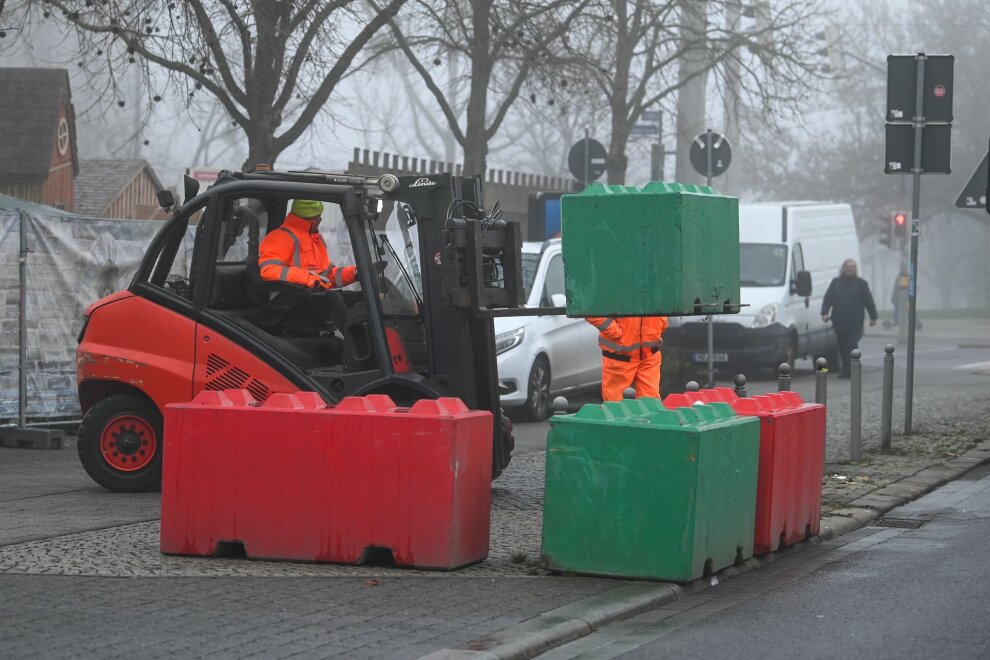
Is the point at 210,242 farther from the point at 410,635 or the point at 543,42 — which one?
the point at 543,42

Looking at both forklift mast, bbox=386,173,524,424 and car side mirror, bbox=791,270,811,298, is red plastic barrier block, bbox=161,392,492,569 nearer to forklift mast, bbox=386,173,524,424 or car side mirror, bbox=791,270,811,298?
forklift mast, bbox=386,173,524,424

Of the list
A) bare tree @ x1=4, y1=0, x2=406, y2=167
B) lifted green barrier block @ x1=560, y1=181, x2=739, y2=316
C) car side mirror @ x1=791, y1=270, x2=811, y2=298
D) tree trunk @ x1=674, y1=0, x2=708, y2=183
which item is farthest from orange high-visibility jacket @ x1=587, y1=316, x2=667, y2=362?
tree trunk @ x1=674, y1=0, x2=708, y2=183

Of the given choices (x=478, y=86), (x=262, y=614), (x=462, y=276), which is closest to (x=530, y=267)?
(x=478, y=86)

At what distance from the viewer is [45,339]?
50.6 ft

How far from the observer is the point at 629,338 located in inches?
470

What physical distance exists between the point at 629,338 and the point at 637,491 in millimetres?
4207

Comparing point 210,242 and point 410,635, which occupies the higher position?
point 210,242

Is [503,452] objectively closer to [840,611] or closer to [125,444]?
[125,444]

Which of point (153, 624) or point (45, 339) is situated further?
point (45, 339)

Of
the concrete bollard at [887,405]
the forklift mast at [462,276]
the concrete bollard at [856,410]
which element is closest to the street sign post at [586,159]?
the concrete bollard at [887,405]

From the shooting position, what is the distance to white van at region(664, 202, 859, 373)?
23.7m

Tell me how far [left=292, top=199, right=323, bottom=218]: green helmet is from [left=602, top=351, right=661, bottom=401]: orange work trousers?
2.56 metres

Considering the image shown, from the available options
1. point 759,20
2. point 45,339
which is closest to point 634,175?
point 759,20

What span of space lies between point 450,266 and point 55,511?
111 inches
